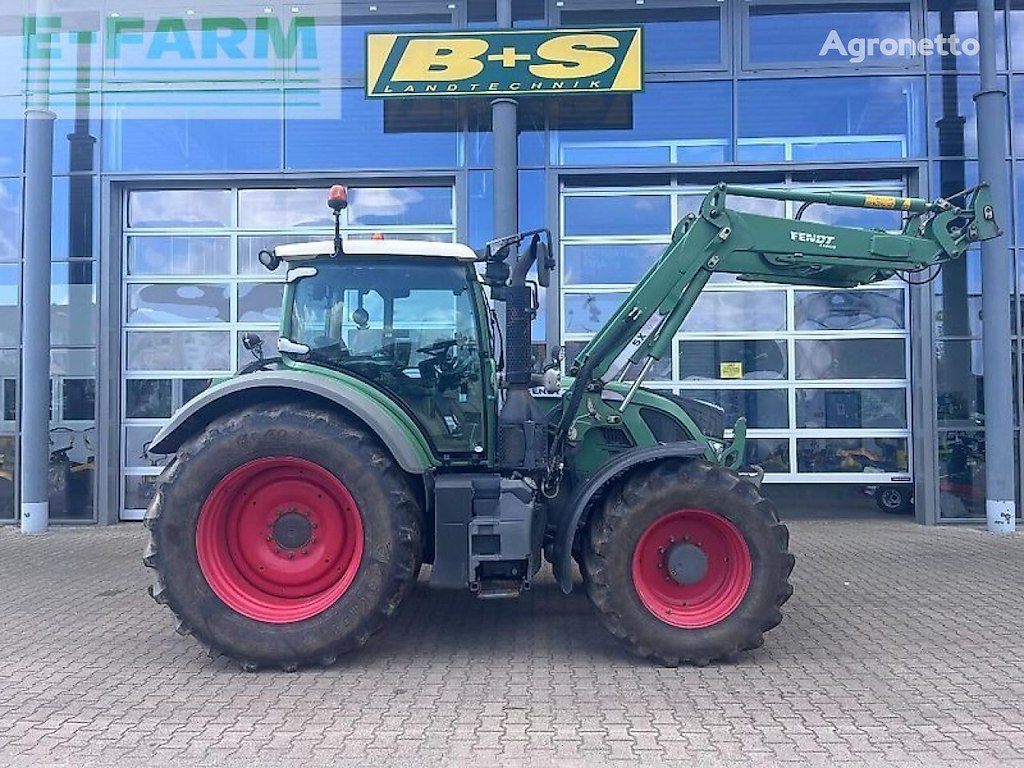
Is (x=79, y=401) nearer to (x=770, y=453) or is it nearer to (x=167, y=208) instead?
(x=167, y=208)

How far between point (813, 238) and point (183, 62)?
8466mm

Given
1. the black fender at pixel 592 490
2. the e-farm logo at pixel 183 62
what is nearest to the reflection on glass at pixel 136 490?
the e-farm logo at pixel 183 62

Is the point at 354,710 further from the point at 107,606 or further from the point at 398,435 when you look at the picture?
the point at 107,606

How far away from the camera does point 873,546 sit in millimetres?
8500

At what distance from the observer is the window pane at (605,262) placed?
1017 centimetres

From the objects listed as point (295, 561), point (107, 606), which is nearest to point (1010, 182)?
point (295, 561)

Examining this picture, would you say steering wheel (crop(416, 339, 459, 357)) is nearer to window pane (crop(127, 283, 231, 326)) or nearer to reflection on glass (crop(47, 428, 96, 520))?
window pane (crop(127, 283, 231, 326))

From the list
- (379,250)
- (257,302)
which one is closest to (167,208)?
(257,302)

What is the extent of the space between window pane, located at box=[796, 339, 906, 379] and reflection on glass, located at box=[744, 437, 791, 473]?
0.85 m

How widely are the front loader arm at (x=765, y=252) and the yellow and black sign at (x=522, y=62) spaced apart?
473 centimetres

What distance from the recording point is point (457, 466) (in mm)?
5125

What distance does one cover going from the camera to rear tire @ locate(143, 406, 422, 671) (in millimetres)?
4570

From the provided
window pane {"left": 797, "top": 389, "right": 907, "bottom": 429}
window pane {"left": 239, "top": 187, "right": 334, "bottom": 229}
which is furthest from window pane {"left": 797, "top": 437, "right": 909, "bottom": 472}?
window pane {"left": 239, "top": 187, "right": 334, "bottom": 229}

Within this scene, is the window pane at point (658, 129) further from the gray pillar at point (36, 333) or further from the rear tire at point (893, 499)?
the gray pillar at point (36, 333)
